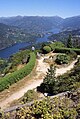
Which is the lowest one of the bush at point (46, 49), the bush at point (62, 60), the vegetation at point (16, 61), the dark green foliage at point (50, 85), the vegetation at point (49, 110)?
the vegetation at point (16, 61)

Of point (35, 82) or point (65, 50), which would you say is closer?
point (35, 82)

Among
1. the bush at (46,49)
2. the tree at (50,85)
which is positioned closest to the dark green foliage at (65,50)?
the bush at (46,49)

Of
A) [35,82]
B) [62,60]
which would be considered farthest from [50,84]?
[62,60]

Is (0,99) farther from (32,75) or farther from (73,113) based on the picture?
(73,113)

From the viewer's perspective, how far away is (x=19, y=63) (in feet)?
97.5

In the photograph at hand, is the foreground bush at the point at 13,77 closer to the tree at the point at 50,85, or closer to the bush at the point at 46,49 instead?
the tree at the point at 50,85

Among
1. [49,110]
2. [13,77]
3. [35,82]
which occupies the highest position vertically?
[49,110]

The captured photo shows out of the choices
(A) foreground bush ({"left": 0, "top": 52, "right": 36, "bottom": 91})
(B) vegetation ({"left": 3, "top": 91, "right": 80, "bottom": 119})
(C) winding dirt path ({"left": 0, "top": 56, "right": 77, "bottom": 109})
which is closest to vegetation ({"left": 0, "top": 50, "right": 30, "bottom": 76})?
(C) winding dirt path ({"left": 0, "top": 56, "right": 77, "bottom": 109})

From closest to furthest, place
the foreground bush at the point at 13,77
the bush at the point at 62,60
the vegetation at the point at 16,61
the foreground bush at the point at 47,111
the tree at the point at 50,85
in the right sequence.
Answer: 1. the foreground bush at the point at 47,111
2. the tree at the point at 50,85
3. the foreground bush at the point at 13,77
4. the bush at the point at 62,60
5. the vegetation at the point at 16,61

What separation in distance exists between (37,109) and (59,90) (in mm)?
6541

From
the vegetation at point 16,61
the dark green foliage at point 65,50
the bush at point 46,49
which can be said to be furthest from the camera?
the bush at point 46,49

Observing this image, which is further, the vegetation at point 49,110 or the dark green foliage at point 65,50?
the dark green foliage at point 65,50

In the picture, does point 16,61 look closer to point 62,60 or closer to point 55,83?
point 62,60

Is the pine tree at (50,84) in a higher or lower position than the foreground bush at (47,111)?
lower
